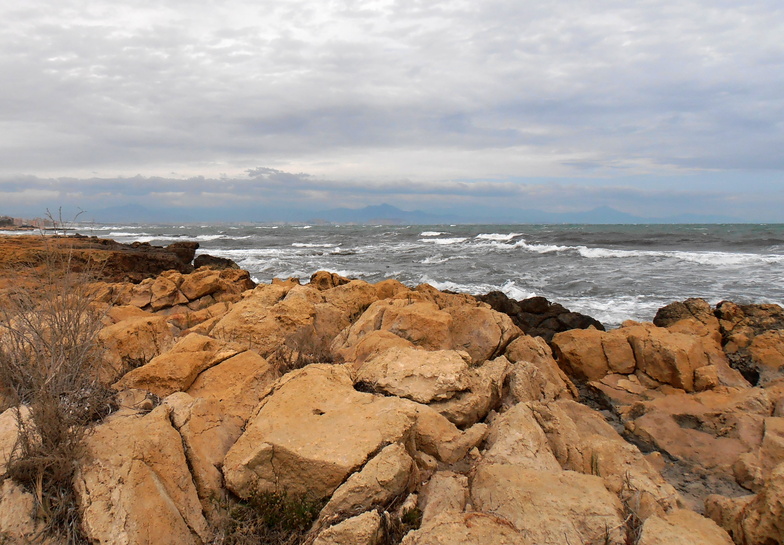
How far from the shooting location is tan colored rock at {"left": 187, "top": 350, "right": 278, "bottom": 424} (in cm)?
439

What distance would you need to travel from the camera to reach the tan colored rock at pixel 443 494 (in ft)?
10.4

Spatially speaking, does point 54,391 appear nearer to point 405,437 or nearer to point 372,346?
point 405,437

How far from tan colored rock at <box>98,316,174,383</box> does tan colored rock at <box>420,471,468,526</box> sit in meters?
3.40

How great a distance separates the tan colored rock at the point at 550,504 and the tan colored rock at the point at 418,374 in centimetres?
112

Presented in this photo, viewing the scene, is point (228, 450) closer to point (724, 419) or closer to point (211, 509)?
point (211, 509)

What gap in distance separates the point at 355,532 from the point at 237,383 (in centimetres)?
225

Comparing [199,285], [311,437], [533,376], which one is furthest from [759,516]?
[199,285]

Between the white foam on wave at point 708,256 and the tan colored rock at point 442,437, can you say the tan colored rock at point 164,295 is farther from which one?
the white foam on wave at point 708,256

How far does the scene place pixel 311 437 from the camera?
3.56 m

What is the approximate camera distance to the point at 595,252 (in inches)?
1319

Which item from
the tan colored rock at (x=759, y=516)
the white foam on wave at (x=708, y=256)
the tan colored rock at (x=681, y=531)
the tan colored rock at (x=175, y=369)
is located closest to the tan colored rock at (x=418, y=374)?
the tan colored rock at (x=175, y=369)

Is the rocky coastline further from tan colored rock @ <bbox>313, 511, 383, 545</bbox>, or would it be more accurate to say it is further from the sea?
the sea

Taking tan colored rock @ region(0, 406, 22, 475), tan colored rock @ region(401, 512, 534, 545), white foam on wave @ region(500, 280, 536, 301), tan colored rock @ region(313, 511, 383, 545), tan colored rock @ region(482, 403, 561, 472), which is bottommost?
white foam on wave @ region(500, 280, 536, 301)

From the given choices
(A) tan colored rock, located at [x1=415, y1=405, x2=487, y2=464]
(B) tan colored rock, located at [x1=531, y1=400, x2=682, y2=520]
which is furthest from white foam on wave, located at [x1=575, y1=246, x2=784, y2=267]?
(A) tan colored rock, located at [x1=415, y1=405, x2=487, y2=464]
